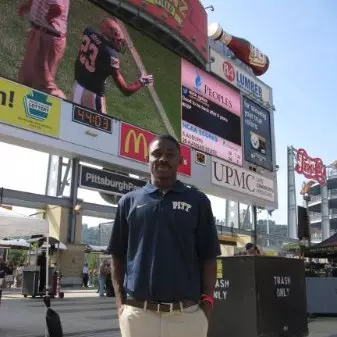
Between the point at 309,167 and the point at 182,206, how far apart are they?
119 ft

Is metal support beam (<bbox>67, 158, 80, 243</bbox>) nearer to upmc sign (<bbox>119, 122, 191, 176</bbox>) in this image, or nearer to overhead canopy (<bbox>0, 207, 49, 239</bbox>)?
upmc sign (<bbox>119, 122, 191, 176</bbox>)

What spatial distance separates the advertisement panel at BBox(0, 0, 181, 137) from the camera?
16281 millimetres

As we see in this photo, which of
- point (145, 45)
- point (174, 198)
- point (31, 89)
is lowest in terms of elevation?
point (174, 198)

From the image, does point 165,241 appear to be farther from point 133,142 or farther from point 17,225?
point 133,142

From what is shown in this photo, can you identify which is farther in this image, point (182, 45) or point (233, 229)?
point (233, 229)

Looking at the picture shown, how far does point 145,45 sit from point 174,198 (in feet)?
65.5

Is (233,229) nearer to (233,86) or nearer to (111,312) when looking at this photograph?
(233,86)

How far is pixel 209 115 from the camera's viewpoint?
78.7 feet

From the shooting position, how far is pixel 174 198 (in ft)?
8.49

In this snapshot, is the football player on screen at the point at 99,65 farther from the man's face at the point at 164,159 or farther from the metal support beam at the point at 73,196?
the man's face at the point at 164,159

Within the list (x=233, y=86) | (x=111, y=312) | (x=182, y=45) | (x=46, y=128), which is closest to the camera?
(x=111, y=312)

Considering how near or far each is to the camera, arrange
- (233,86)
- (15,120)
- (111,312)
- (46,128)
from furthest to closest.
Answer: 1. (233,86)
2. (46,128)
3. (15,120)
4. (111,312)

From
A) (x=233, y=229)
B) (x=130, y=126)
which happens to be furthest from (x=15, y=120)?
(x=233, y=229)

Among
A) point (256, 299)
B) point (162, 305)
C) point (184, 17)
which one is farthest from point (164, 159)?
point (184, 17)
